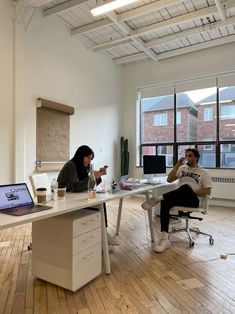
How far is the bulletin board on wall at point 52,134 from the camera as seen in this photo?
457cm

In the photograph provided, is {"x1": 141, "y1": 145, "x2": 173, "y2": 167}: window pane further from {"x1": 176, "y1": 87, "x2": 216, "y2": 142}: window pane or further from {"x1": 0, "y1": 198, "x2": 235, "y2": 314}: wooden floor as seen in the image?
{"x1": 0, "y1": 198, "x2": 235, "y2": 314}: wooden floor

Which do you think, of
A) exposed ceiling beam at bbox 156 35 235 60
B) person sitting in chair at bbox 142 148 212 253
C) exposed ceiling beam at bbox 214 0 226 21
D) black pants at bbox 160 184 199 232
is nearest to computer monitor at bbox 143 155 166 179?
person sitting in chair at bbox 142 148 212 253

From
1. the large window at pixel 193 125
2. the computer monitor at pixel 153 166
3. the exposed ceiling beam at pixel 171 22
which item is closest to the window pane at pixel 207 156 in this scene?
the large window at pixel 193 125

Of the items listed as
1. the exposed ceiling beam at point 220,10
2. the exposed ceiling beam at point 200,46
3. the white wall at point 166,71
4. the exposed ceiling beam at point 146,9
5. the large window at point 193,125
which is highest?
the exposed ceiling beam at point 200,46

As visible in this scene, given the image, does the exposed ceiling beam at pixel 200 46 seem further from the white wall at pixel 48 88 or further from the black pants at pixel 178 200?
the black pants at pixel 178 200

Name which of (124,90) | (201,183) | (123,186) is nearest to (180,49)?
(124,90)

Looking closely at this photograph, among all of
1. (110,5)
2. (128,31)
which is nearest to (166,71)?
(128,31)

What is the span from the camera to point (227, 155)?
18.2ft

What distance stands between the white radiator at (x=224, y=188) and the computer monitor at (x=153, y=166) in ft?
6.57

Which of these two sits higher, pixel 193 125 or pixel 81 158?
pixel 193 125

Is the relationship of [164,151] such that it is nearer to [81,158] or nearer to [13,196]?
[81,158]

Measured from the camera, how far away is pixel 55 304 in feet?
6.12

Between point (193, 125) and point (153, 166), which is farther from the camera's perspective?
point (193, 125)

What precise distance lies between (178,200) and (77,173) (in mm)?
1306
